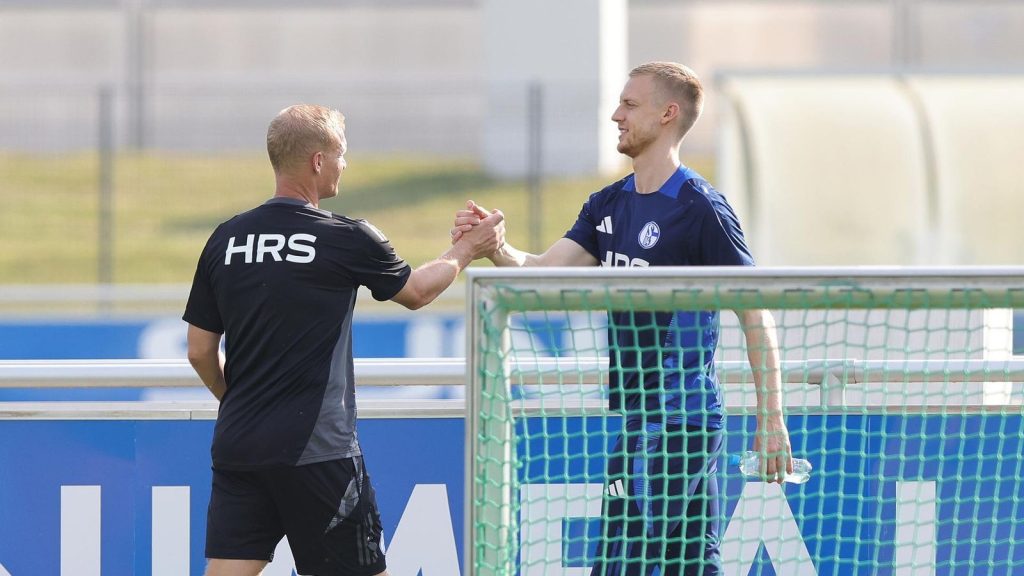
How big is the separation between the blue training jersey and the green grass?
10.9 meters

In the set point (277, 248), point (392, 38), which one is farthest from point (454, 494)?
point (392, 38)

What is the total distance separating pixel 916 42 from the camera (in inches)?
799

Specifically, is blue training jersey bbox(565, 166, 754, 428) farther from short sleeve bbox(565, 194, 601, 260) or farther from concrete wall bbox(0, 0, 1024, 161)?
concrete wall bbox(0, 0, 1024, 161)

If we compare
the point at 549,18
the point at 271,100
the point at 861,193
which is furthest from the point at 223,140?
the point at 861,193

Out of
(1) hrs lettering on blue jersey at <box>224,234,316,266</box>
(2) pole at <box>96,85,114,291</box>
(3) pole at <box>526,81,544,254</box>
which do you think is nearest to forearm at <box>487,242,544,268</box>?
(1) hrs lettering on blue jersey at <box>224,234,316,266</box>

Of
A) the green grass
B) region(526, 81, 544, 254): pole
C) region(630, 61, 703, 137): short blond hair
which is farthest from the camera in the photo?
the green grass

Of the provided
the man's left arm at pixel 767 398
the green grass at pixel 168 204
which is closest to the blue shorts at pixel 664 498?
the man's left arm at pixel 767 398

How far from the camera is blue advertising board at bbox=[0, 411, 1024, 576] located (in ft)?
13.8

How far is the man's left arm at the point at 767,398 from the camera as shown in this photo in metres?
3.59

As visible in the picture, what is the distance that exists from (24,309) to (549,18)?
668cm

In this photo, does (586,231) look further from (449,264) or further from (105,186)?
(105,186)

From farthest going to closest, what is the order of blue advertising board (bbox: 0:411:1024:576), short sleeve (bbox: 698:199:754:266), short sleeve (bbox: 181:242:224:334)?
blue advertising board (bbox: 0:411:1024:576) → short sleeve (bbox: 698:199:754:266) → short sleeve (bbox: 181:242:224:334)

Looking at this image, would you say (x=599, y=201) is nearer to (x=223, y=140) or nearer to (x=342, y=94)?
(x=223, y=140)

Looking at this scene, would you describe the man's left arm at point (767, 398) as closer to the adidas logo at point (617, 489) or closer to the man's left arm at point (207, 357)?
the adidas logo at point (617, 489)
